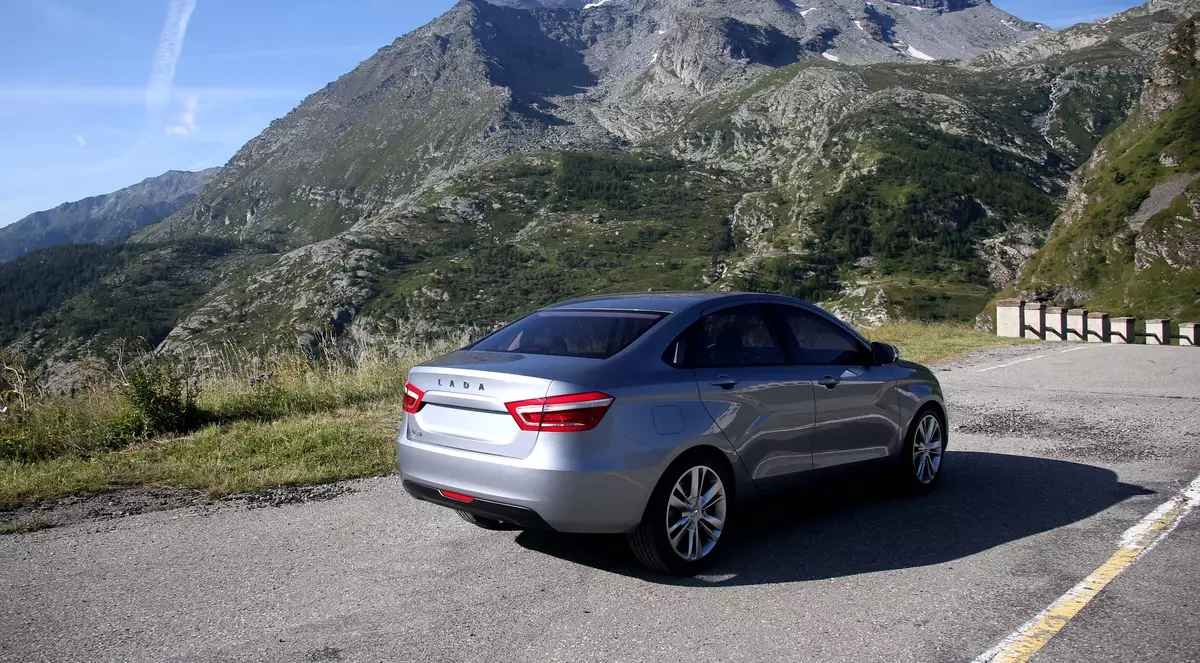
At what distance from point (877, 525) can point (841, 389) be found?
3.23 feet

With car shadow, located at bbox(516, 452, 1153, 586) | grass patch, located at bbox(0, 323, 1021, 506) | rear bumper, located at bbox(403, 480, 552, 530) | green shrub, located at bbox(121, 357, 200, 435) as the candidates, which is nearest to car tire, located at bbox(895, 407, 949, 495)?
car shadow, located at bbox(516, 452, 1153, 586)

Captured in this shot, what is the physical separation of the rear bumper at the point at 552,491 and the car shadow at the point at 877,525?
0.60 metres

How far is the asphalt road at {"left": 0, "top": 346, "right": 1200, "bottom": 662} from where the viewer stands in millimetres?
3953

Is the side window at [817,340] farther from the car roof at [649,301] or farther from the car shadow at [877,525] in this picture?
the car shadow at [877,525]

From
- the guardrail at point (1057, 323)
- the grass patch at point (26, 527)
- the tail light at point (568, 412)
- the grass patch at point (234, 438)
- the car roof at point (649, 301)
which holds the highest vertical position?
the car roof at point (649, 301)

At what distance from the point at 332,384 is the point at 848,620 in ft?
27.6

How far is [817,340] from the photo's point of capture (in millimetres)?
6301

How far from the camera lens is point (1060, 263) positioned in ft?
324

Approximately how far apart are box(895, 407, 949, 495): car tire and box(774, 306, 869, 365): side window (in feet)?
2.70

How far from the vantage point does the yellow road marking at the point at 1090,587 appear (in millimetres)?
3865

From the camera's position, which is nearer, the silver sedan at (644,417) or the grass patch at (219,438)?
the silver sedan at (644,417)

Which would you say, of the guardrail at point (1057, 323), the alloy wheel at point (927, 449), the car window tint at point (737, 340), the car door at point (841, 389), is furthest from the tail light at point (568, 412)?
the guardrail at point (1057, 323)

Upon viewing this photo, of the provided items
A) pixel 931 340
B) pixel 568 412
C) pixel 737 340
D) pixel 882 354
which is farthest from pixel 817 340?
pixel 931 340

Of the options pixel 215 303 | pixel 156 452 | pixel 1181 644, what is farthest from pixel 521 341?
pixel 215 303
